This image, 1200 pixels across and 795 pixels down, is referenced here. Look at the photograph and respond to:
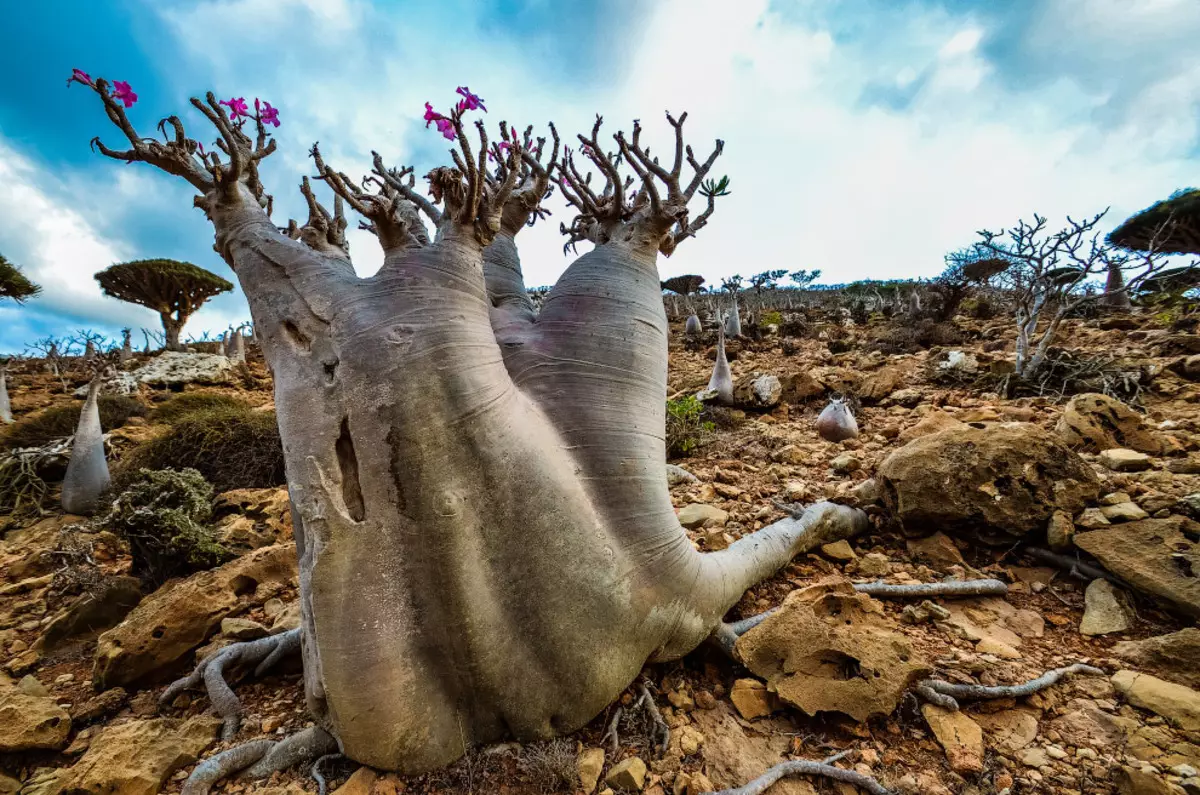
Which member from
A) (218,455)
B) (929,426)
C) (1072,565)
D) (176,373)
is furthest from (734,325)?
(176,373)

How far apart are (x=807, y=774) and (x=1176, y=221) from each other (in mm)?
19083

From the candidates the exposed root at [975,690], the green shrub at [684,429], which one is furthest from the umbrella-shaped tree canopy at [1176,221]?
the exposed root at [975,690]

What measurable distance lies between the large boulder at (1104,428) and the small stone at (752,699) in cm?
318

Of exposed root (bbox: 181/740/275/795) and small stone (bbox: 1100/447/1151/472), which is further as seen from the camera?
small stone (bbox: 1100/447/1151/472)

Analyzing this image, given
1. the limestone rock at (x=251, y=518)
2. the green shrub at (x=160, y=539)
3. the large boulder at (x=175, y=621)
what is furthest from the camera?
the limestone rock at (x=251, y=518)

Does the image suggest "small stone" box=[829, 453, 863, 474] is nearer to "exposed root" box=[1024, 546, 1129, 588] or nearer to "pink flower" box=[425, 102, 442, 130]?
"exposed root" box=[1024, 546, 1129, 588]

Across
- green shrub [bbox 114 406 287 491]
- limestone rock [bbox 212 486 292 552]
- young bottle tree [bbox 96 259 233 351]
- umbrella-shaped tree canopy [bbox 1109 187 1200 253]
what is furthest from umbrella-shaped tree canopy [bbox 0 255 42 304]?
umbrella-shaped tree canopy [bbox 1109 187 1200 253]

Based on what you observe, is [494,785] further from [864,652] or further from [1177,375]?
[1177,375]

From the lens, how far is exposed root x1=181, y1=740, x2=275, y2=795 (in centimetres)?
154

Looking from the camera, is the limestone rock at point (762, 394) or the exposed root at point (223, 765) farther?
the limestone rock at point (762, 394)

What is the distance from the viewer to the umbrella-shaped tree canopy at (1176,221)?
13.1 metres

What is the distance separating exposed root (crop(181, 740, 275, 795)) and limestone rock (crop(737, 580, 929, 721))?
1.82m

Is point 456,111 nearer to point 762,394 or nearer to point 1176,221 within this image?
point 762,394

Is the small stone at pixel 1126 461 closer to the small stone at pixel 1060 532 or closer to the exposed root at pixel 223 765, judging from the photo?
the small stone at pixel 1060 532
